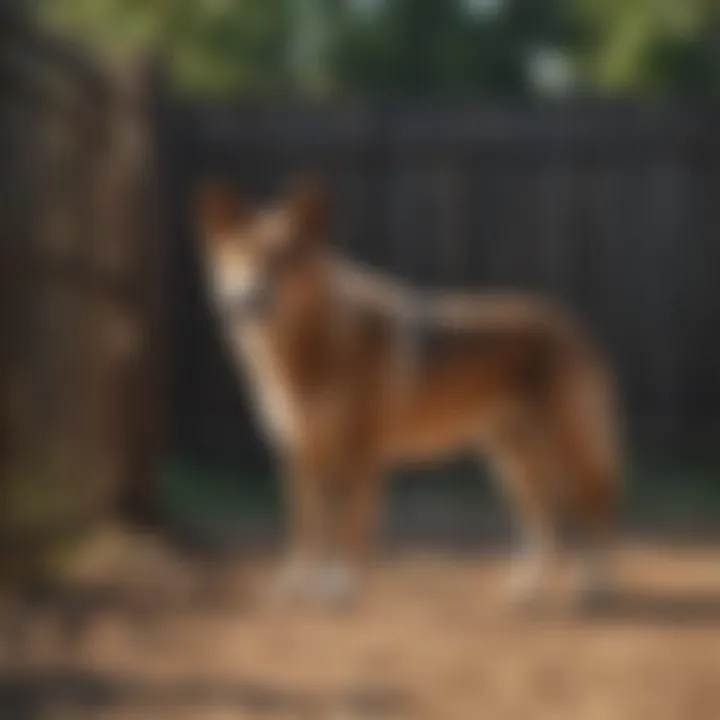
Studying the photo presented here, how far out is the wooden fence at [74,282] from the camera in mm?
2250

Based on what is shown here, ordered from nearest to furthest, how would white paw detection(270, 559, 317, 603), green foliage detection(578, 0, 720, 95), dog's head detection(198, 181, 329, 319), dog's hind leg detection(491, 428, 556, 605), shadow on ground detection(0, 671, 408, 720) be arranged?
shadow on ground detection(0, 671, 408, 720), dog's head detection(198, 181, 329, 319), white paw detection(270, 559, 317, 603), dog's hind leg detection(491, 428, 556, 605), green foliage detection(578, 0, 720, 95)

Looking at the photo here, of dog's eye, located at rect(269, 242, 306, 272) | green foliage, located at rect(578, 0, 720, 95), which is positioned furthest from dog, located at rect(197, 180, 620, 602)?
green foliage, located at rect(578, 0, 720, 95)

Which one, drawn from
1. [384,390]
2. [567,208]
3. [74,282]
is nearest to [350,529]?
[384,390]

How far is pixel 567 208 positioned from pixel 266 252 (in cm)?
173

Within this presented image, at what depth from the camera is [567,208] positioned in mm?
3723

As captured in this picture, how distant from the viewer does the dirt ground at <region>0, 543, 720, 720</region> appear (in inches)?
63.9

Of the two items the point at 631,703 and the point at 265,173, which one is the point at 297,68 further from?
the point at 631,703

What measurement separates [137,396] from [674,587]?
3.50ft

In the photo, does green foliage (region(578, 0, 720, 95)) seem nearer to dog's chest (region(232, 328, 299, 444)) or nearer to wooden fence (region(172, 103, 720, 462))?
wooden fence (region(172, 103, 720, 462))

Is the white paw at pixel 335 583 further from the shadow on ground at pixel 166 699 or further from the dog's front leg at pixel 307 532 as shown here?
the shadow on ground at pixel 166 699

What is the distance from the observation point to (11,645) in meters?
1.88

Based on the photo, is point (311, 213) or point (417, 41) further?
point (417, 41)

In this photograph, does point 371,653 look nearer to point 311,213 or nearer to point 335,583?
point 335,583

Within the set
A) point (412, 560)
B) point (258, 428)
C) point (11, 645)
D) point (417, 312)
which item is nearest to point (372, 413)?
point (417, 312)
